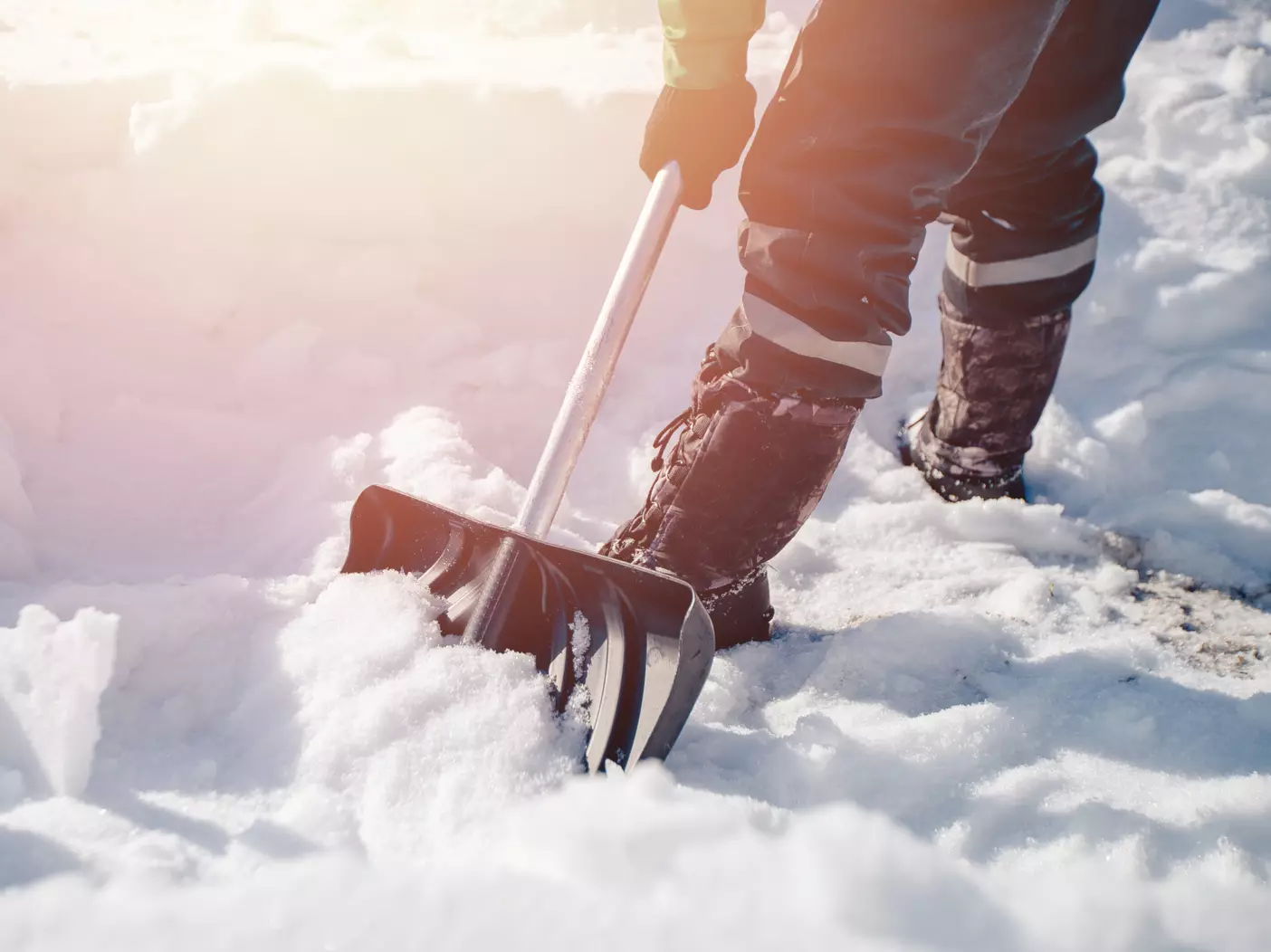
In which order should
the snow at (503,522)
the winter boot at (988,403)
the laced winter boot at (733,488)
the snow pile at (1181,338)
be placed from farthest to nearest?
the snow pile at (1181,338), the winter boot at (988,403), the laced winter boot at (733,488), the snow at (503,522)

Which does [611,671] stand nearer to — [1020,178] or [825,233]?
[825,233]

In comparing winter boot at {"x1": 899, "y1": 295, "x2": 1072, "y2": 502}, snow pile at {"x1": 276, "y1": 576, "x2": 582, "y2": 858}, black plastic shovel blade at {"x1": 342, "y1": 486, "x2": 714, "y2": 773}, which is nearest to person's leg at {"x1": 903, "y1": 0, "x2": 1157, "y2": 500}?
winter boot at {"x1": 899, "y1": 295, "x2": 1072, "y2": 502}

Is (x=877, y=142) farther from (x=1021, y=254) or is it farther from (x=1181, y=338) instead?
(x=1181, y=338)

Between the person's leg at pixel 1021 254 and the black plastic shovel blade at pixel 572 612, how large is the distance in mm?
947

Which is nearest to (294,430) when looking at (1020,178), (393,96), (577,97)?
(393,96)

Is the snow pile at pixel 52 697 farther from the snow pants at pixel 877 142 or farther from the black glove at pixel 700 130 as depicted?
the black glove at pixel 700 130

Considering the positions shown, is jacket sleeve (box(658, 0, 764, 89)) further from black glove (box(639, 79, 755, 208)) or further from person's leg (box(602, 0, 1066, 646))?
person's leg (box(602, 0, 1066, 646))

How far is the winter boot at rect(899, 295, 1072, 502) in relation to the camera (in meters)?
1.50

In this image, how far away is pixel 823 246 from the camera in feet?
3.24

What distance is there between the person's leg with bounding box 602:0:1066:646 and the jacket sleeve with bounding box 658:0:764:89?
0.71 ft

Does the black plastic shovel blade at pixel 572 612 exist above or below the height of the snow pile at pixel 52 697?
above

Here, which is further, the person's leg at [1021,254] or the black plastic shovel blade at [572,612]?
the person's leg at [1021,254]

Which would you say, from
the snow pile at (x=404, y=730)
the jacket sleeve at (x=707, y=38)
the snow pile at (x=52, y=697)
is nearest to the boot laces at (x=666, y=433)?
→ the snow pile at (x=404, y=730)

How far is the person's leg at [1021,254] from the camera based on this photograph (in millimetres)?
1191
